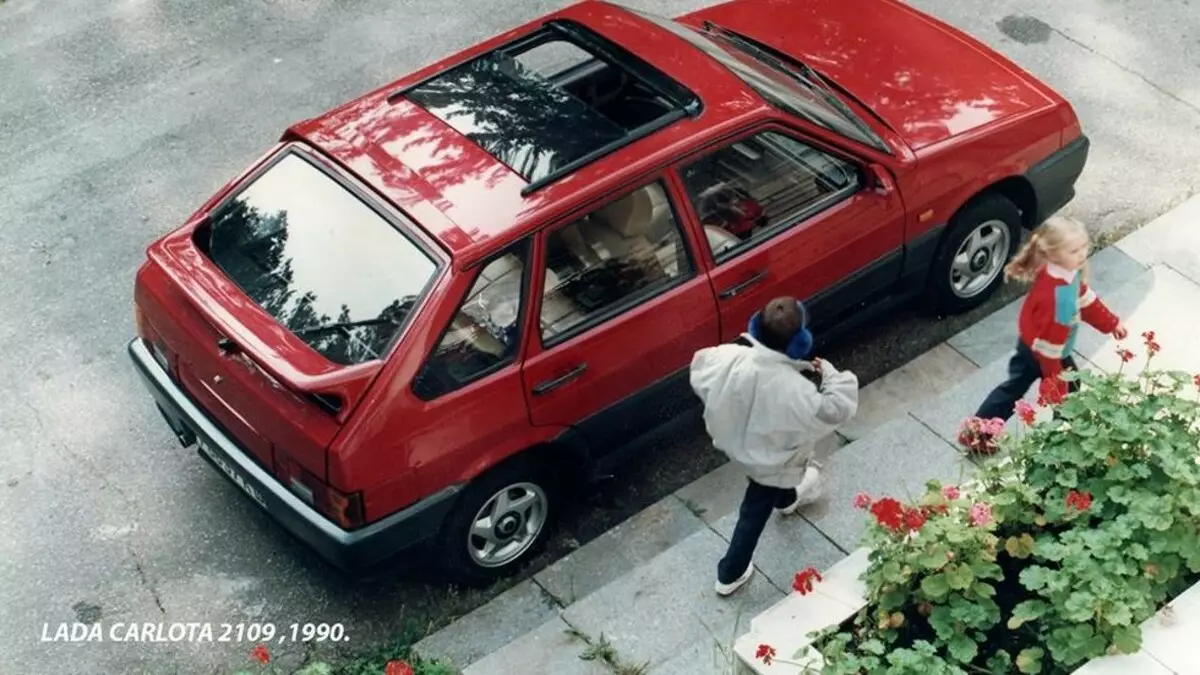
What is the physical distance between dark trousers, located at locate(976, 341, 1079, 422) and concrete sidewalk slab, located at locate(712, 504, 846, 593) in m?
0.97

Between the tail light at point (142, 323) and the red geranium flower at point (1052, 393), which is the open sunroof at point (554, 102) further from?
the red geranium flower at point (1052, 393)

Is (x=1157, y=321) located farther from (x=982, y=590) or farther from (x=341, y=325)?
(x=341, y=325)

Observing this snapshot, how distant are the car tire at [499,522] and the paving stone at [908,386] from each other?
157 centimetres

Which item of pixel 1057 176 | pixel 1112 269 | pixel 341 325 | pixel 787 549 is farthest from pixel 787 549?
pixel 1112 269

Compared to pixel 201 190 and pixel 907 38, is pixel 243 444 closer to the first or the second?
pixel 201 190

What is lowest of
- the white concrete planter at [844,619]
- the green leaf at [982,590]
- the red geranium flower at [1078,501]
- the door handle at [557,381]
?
the door handle at [557,381]

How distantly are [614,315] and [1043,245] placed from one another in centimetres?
176

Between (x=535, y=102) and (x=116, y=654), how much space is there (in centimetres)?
289

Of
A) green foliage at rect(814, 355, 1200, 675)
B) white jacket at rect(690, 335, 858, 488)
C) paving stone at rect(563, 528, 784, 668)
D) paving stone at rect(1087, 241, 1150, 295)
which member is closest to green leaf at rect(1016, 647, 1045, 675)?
green foliage at rect(814, 355, 1200, 675)

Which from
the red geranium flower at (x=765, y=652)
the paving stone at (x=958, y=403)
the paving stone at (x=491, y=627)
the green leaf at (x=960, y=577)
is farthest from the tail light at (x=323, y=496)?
the paving stone at (x=958, y=403)

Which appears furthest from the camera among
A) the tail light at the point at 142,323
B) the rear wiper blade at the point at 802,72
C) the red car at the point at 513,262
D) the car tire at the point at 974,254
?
the car tire at the point at 974,254

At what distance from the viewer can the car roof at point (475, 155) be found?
564cm

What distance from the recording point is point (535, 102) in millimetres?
6172

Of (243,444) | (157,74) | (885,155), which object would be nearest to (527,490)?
(243,444)
